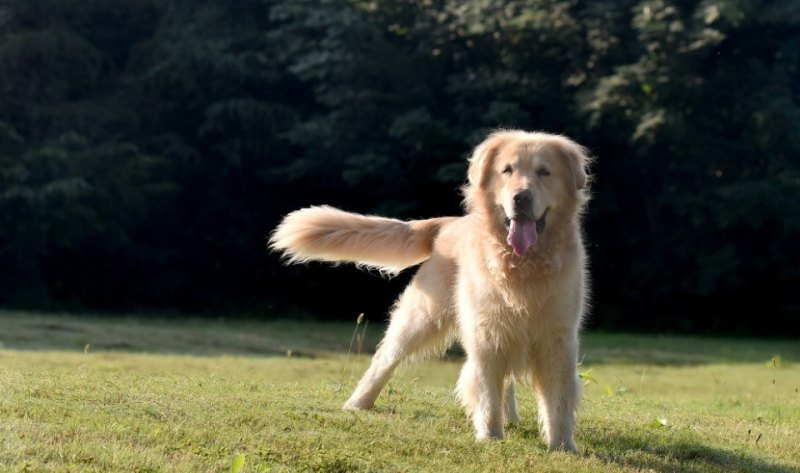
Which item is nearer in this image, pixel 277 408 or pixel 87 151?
pixel 277 408

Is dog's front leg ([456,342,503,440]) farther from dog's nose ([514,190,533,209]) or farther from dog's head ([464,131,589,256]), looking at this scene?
dog's nose ([514,190,533,209])

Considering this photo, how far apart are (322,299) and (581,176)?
20.3 metres

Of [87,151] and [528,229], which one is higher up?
[87,151]

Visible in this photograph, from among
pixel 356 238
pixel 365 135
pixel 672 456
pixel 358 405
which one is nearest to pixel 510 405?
pixel 358 405

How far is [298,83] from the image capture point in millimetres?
26969

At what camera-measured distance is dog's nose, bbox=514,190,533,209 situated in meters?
6.40

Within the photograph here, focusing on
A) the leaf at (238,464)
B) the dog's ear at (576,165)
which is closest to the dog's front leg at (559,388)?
the dog's ear at (576,165)

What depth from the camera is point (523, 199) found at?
6402 millimetres

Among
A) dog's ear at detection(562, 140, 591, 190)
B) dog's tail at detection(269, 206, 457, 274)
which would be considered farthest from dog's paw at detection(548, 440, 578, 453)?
dog's tail at detection(269, 206, 457, 274)

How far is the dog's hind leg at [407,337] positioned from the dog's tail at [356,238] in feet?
0.99

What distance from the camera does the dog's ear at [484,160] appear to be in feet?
22.1

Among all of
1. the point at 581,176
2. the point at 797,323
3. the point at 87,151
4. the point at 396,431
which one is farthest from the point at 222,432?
the point at 797,323

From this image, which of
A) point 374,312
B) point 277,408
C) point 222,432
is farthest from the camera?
point 374,312

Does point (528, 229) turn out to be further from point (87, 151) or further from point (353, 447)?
point (87, 151)
